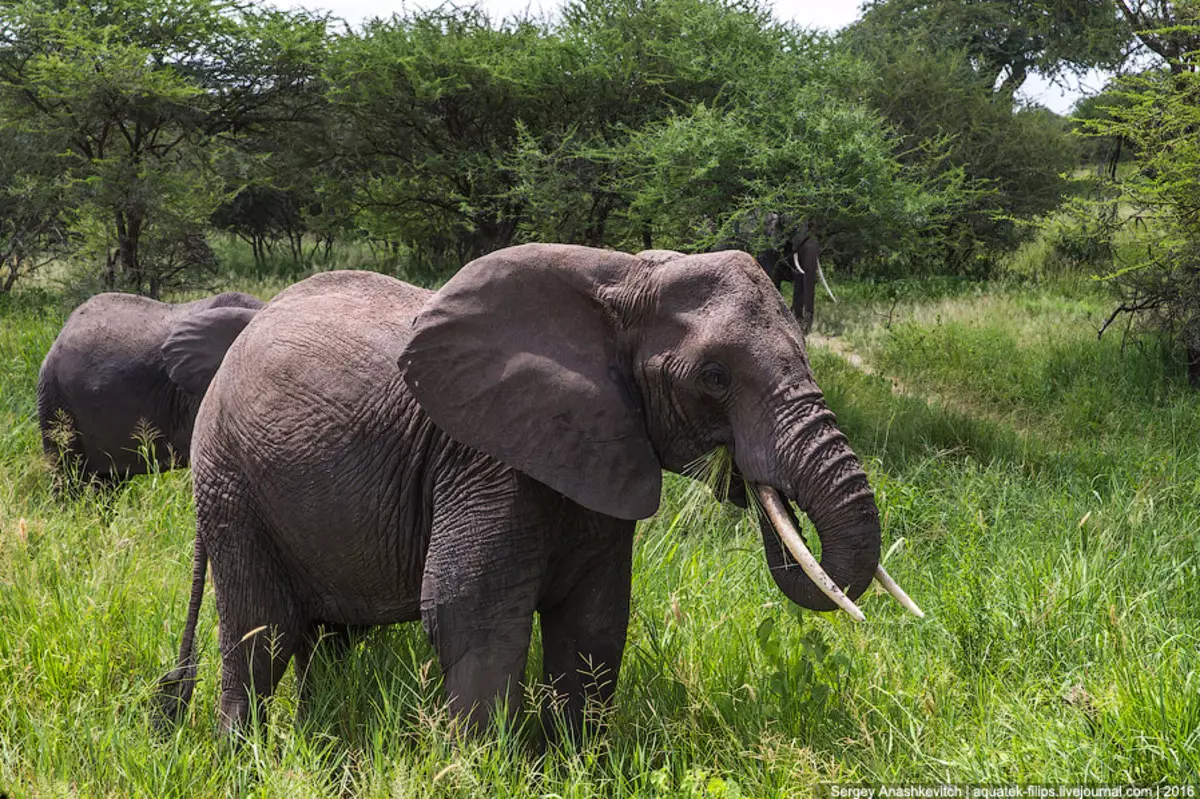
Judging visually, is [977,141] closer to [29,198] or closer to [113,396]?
[29,198]

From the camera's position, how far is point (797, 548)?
262cm

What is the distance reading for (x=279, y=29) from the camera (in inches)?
542

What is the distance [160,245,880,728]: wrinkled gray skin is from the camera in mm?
2752

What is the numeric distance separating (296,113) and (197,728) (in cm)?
1198

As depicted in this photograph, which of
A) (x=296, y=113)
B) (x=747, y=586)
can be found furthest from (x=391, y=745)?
(x=296, y=113)

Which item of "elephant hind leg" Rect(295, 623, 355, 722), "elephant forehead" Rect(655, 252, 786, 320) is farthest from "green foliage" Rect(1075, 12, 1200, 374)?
"elephant hind leg" Rect(295, 623, 355, 722)

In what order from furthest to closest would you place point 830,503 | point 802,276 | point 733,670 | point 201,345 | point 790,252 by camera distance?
1. point 802,276
2. point 790,252
3. point 201,345
4. point 733,670
5. point 830,503

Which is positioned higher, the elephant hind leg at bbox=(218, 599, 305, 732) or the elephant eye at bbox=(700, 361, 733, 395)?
the elephant eye at bbox=(700, 361, 733, 395)

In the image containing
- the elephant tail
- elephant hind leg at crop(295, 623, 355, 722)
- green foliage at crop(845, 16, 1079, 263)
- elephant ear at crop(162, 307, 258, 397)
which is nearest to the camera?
the elephant tail

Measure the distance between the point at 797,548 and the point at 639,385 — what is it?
2.07ft

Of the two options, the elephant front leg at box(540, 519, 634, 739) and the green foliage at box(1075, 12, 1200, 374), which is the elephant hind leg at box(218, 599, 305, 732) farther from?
the green foliage at box(1075, 12, 1200, 374)

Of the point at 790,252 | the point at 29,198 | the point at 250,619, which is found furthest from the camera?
the point at 29,198

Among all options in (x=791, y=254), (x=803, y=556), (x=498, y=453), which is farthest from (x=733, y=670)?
(x=791, y=254)

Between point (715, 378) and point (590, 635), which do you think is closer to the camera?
point (715, 378)
